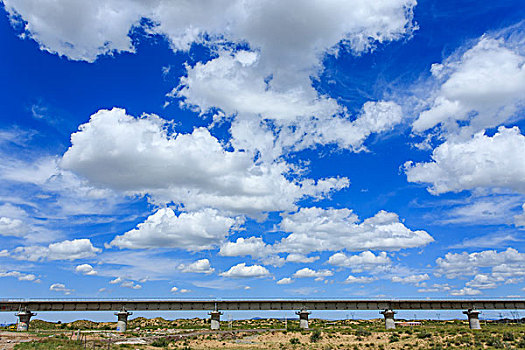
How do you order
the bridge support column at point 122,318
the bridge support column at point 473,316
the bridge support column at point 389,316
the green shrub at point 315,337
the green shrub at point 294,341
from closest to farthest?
the green shrub at point 294,341
the green shrub at point 315,337
the bridge support column at point 122,318
the bridge support column at point 473,316
the bridge support column at point 389,316

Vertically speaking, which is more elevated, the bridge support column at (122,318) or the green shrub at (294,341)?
the bridge support column at (122,318)

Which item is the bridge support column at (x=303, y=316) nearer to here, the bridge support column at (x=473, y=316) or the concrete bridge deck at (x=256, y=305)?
the concrete bridge deck at (x=256, y=305)

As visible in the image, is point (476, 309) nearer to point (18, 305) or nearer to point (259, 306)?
point (259, 306)

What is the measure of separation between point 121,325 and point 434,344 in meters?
59.0

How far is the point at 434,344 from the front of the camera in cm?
5325

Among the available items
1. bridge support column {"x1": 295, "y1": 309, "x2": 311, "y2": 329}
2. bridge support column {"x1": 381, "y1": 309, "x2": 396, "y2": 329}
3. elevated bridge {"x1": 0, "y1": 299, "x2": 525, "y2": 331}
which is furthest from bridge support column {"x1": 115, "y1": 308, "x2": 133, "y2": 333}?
bridge support column {"x1": 381, "y1": 309, "x2": 396, "y2": 329}

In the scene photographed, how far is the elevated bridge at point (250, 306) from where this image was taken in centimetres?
8600

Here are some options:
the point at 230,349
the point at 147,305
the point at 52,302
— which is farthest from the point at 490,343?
the point at 52,302

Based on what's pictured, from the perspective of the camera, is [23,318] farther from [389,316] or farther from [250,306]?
[389,316]

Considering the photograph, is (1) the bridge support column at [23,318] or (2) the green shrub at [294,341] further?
(1) the bridge support column at [23,318]

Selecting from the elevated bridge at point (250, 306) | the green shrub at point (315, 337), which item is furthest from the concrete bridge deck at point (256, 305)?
the green shrub at point (315, 337)

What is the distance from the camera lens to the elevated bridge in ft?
282

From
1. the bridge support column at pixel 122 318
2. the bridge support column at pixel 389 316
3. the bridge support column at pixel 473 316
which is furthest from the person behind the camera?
the bridge support column at pixel 389 316

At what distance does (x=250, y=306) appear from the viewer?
91562 mm
